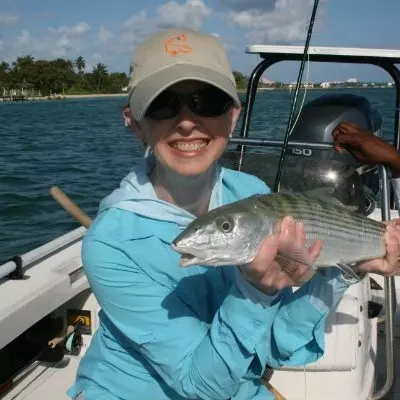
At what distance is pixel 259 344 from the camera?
7.41 ft

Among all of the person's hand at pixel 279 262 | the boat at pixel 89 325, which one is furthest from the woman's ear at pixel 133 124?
the boat at pixel 89 325

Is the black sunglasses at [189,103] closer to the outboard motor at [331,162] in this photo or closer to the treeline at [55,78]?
the outboard motor at [331,162]

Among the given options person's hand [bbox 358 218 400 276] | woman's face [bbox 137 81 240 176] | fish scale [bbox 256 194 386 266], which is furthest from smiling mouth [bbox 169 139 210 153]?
person's hand [bbox 358 218 400 276]

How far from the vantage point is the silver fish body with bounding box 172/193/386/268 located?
87.0 inches

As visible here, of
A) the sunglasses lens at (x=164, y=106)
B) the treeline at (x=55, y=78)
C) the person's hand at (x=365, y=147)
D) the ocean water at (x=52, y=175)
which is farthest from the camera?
the treeline at (x=55, y=78)

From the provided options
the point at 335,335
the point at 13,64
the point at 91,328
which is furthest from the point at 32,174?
the point at 13,64

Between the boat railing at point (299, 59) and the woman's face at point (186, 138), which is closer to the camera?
the woman's face at point (186, 138)

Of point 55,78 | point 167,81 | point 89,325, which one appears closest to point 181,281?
point 167,81

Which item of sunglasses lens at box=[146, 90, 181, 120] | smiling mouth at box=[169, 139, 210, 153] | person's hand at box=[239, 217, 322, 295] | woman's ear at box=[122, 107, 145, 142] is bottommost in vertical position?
person's hand at box=[239, 217, 322, 295]

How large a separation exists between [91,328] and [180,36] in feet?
9.73

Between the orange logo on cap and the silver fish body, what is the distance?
25.8 inches

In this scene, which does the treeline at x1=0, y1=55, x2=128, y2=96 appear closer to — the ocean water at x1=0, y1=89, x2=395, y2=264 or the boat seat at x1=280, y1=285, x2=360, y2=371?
the ocean water at x1=0, y1=89, x2=395, y2=264

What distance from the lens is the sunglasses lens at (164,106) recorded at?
7.73ft

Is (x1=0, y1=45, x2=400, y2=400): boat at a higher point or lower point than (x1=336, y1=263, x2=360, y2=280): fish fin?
lower
